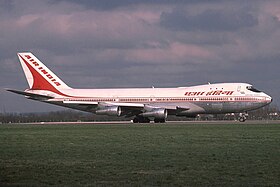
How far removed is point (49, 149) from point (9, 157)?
3.43 m

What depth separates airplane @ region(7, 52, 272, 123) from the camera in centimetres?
6275

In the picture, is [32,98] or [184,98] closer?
[184,98]

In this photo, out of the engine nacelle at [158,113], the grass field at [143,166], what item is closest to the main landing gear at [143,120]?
the engine nacelle at [158,113]

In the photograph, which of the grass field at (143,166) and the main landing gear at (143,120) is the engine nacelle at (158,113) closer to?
the main landing gear at (143,120)

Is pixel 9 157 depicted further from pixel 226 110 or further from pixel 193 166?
pixel 226 110

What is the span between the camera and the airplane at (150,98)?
206 ft

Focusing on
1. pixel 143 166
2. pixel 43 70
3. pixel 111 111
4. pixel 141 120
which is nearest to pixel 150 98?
pixel 141 120

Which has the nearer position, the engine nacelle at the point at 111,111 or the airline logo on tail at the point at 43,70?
the engine nacelle at the point at 111,111

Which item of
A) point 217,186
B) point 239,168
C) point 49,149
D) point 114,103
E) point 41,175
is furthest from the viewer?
point 114,103

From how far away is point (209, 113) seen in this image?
64.7 meters

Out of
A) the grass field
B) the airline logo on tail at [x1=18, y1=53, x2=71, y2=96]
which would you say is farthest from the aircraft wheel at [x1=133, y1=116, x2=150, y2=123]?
the grass field

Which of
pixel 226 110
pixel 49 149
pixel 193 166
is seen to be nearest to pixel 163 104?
pixel 226 110

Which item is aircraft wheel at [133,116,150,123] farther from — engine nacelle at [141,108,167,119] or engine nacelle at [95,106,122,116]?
engine nacelle at [95,106,122,116]

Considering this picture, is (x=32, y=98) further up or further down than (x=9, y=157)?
further up
